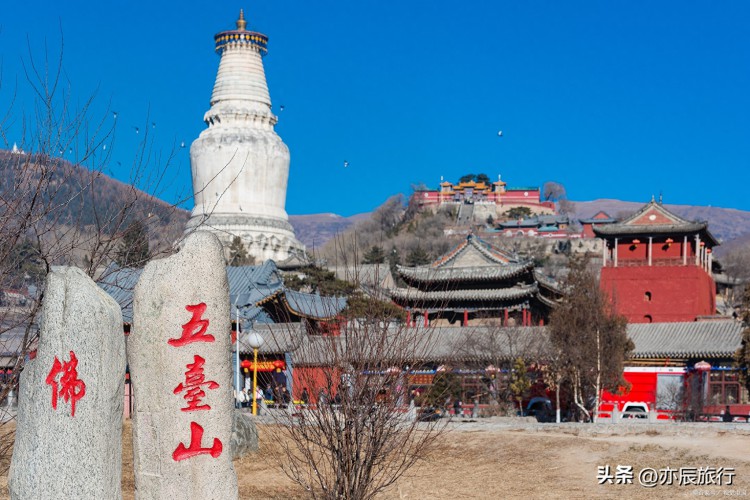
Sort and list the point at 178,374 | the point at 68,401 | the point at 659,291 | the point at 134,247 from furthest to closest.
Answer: the point at 659,291 < the point at 134,247 < the point at 178,374 < the point at 68,401

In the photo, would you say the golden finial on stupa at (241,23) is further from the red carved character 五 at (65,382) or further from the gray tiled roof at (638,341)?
the red carved character 五 at (65,382)

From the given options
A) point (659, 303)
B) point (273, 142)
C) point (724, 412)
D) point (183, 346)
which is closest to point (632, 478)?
point (183, 346)

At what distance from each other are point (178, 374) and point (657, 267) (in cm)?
3488

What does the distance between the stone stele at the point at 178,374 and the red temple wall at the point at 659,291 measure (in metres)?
32.8

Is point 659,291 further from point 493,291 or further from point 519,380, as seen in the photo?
point 519,380

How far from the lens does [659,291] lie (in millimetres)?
40188

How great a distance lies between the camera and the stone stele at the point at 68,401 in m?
7.46

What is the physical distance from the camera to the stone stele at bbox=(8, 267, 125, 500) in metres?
7.46

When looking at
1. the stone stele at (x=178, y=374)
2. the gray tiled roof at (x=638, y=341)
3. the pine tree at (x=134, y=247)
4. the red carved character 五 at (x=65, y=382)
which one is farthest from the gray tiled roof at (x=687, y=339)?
the red carved character 五 at (x=65, y=382)

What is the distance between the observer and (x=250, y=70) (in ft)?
190

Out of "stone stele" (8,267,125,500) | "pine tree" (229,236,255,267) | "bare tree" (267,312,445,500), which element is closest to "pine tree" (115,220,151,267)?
"stone stele" (8,267,125,500)

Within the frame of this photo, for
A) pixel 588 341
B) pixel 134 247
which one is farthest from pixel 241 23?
pixel 134 247

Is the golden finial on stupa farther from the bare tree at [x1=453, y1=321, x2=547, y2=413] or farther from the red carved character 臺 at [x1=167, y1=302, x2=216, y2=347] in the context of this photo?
the red carved character 臺 at [x1=167, y1=302, x2=216, y2=347]

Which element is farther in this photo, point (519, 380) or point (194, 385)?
point (519, 380)
